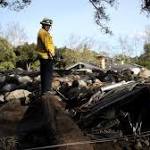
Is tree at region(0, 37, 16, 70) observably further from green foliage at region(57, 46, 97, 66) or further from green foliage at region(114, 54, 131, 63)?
green foliage at region(114, 54, 131, 63)

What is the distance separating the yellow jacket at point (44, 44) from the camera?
12.9 meters

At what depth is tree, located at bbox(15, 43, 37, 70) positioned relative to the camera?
177ft

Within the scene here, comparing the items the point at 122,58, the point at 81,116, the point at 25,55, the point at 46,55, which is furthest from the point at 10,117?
the point at 122,58

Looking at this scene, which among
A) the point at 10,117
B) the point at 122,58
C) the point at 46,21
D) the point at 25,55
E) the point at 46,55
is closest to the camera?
the point at 10,117

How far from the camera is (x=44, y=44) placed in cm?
1314

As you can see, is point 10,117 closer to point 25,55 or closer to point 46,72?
point 46,72

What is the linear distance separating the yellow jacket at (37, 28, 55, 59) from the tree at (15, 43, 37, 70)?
39.9 m

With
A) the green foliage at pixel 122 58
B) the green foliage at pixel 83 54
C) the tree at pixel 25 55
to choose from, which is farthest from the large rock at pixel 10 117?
the green foliage at pixel 122 58

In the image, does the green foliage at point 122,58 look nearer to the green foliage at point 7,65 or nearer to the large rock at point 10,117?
the green foliage at point 7,65

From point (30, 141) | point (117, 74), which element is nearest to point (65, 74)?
point (117, 74)

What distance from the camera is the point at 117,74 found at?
1872 cm

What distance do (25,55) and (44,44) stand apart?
42317 millimetres

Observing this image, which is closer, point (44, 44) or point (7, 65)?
point (44, 44)

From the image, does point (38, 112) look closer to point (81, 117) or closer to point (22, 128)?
point (22, 128)
